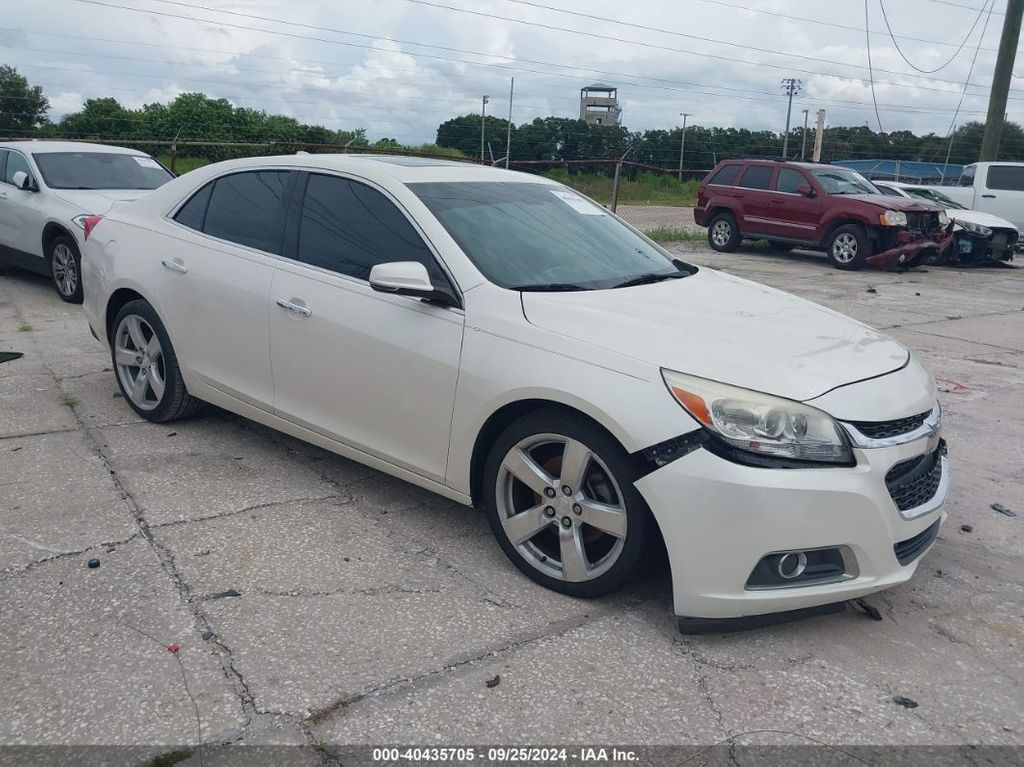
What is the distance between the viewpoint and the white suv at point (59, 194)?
9.08m

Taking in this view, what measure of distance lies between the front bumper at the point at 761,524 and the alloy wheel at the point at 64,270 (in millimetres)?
7733

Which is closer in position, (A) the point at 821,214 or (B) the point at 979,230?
(A) the point at 821,214

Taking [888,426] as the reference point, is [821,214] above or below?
above

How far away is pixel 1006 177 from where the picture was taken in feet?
59.7

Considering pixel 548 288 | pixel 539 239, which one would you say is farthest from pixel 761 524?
pixel 539 239

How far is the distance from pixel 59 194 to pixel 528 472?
25.1 ft

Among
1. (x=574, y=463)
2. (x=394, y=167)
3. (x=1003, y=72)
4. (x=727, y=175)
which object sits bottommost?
(x=574, y=463)

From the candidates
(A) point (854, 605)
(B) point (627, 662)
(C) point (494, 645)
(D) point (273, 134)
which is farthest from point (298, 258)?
(D) point (273, 134)

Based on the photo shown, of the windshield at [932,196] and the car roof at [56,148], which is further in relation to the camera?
the windshield at [932,196]

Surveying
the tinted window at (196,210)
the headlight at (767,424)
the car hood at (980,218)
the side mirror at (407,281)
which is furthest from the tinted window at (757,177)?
the headlight at (767,424)

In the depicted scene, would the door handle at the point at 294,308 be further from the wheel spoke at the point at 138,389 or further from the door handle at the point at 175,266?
the wheel spoke at the point at 138,389

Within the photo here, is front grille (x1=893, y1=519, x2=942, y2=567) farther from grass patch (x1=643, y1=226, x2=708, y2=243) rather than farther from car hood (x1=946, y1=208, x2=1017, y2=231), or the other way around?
grass patch (x1=643, y1=226, x2=708, y2=243)

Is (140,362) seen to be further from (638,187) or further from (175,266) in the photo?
(638,187)

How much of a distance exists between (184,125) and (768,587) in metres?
31.4
